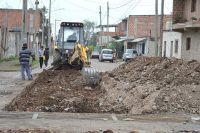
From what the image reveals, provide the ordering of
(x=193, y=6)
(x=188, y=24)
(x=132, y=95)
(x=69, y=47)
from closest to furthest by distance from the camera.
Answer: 1. (x=132, y=95)
2. (x=188, y=24)
3. (x=69, y=47)
4. (x=193, y=6)

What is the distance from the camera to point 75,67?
34.6 meters

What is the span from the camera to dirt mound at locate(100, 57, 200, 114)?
16.5 m

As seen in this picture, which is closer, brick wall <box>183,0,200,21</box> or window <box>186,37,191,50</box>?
brick wall <box>183,0,200,21</box>

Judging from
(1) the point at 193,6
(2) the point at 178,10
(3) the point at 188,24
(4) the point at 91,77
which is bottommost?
(4) the point at 91,77

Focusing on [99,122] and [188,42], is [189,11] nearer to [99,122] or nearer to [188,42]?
[188,42]

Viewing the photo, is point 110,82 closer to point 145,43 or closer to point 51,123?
point 51,123

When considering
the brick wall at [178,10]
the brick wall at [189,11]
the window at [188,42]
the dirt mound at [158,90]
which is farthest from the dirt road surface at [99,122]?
the brick wall at [178,10]

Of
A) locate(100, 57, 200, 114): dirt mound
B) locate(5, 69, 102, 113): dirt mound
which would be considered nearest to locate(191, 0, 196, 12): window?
locate(100, 57, 200, 114): dirt mound

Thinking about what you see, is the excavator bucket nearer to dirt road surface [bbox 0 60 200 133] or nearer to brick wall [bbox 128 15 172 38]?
dirt road surface [bbox 0 60 200 133]

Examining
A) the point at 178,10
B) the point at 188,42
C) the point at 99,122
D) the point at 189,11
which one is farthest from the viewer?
the point at 188,42

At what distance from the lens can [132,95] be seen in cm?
1845

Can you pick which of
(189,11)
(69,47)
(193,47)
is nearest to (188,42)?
(193,47)

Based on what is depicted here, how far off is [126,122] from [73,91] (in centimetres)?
788

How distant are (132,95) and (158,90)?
0.93 m
